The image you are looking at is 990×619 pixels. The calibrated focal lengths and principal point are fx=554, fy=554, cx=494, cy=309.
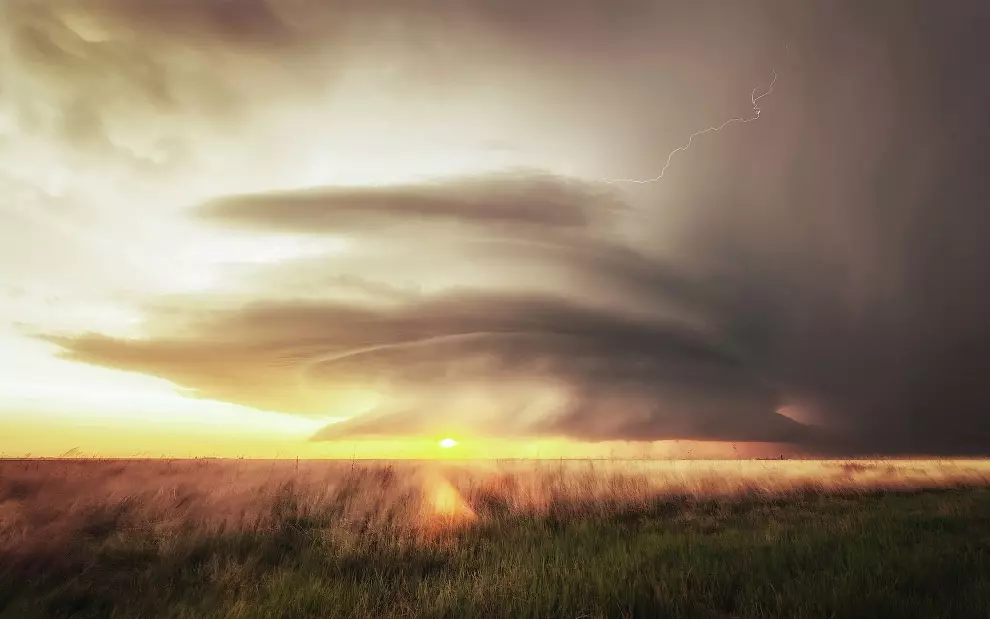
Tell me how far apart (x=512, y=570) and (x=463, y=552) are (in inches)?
96.0

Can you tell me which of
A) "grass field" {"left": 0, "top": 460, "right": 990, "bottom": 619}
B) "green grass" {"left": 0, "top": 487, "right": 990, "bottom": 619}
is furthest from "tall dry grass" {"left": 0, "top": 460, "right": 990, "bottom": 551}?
"green grass" {"left": 0, "top": 487, "right": 990, "bottom": 619}

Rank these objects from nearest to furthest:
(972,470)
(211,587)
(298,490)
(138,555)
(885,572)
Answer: (885,572) → (211,587) → (138,555) → (298,490) → (972,470)

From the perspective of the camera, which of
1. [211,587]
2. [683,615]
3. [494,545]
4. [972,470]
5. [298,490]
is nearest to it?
[683,615]

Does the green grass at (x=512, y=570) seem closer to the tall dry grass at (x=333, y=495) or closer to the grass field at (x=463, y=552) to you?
the grass field at (x=463, y=552)

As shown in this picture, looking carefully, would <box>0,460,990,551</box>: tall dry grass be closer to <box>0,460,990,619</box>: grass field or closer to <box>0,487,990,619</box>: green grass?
<box>0,460,990,619</box>: grass field

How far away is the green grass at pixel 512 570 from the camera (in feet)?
23.9

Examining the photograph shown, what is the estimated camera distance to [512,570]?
8.88 meters

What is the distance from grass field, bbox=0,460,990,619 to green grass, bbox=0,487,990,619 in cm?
4

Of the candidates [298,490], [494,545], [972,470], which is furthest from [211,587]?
[972,470]

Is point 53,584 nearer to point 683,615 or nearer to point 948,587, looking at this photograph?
point 683,615

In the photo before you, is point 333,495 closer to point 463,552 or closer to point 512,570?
point 463,552

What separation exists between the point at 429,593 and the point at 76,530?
936 cm

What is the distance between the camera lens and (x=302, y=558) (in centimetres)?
1098

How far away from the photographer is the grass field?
7.45m
